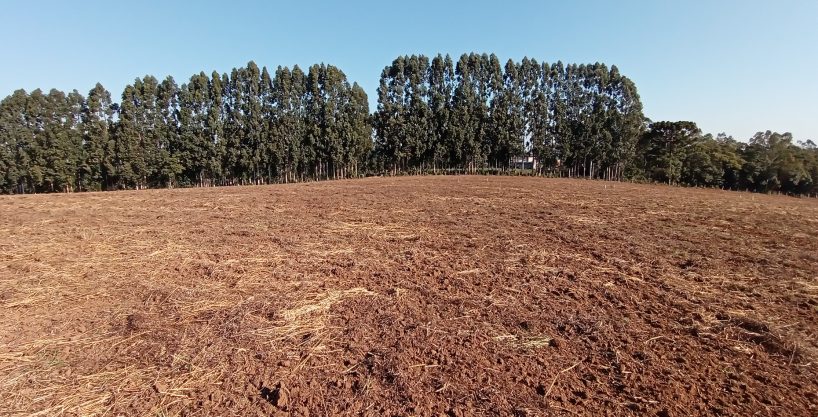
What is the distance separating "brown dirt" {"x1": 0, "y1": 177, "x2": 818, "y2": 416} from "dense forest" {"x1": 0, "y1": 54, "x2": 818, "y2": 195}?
1833 inches

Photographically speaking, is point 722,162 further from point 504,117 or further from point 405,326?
point 405,326

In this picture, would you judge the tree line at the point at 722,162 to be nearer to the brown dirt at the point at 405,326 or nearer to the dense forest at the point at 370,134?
the dense forest at the point at 370,134

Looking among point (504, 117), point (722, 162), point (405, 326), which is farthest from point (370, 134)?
point (405, 326)

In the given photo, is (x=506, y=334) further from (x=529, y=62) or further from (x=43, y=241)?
(x=529, y=62)

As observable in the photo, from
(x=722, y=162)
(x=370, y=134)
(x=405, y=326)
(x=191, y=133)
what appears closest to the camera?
(x=405, y=326)

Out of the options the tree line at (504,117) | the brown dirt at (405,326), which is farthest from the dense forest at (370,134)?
the brown dirt at (405,326)

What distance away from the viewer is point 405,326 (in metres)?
3.74

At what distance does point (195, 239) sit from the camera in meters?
7.46

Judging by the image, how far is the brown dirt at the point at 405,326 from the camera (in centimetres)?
270

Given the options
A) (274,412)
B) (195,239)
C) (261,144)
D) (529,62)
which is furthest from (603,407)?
(529,62)

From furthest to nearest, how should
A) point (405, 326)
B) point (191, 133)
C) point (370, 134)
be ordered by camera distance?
point (370, 134) → point (191, 133) → point (405, 326)

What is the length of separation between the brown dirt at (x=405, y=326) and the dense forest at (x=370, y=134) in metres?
46.6

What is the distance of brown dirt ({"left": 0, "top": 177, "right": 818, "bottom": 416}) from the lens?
2695 millimetres

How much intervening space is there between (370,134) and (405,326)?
179 feet
